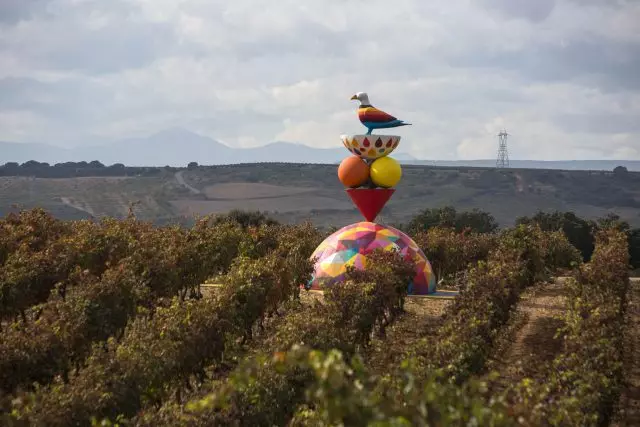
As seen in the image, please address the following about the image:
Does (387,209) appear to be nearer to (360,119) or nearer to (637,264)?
(637,264)

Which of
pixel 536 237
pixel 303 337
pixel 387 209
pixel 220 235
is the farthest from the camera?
pixel 387 209

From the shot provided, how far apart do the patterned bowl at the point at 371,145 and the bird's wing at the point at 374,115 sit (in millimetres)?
739

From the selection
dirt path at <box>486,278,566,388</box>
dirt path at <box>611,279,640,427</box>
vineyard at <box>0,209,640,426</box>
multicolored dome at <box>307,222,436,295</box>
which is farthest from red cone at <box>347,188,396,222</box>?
dirt path at <box>611,279,640,427</box>

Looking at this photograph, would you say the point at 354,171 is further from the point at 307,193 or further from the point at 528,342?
the point at 307,193

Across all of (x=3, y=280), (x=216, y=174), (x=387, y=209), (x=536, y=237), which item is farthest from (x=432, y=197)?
(x=3, y=280)

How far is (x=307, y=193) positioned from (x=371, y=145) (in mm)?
125167

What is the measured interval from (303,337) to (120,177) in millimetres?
155516

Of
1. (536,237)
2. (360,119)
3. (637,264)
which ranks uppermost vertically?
(360,119)

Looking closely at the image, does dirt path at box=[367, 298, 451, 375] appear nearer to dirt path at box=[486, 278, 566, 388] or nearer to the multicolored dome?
the multicolored dome

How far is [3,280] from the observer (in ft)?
79.8

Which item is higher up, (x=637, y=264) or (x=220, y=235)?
(x=220, y=235)

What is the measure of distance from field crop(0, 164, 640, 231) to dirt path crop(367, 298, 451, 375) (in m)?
96.3

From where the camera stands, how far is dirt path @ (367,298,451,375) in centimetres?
2006

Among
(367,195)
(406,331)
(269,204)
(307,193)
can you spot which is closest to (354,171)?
(367,195)
